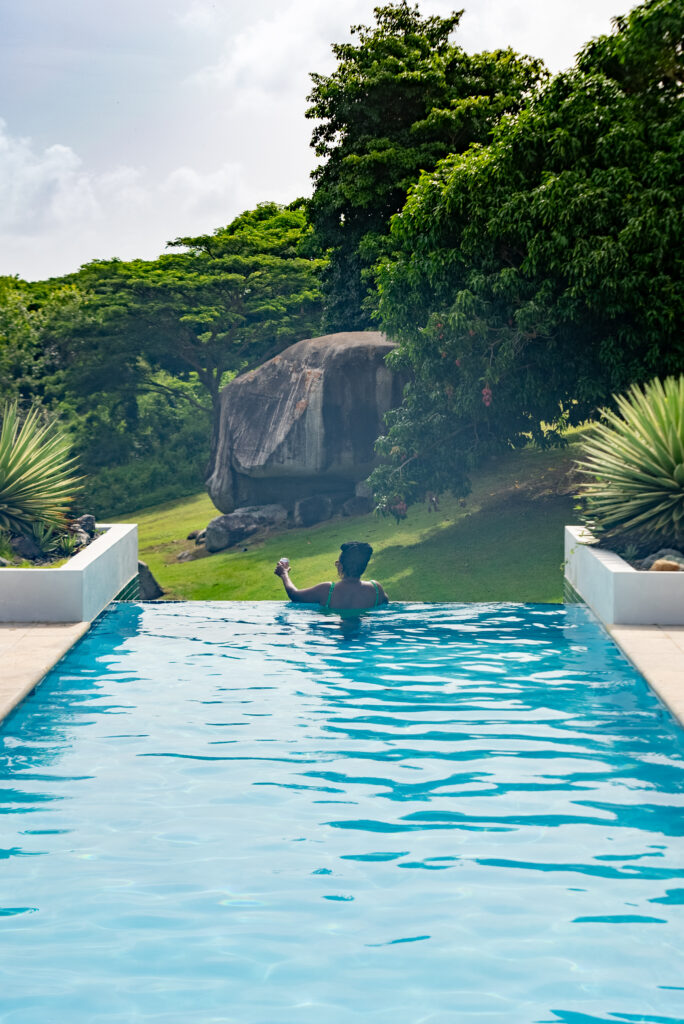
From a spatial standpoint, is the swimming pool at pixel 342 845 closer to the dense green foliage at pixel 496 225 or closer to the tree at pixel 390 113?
the dense green foliage at pixel 496 225

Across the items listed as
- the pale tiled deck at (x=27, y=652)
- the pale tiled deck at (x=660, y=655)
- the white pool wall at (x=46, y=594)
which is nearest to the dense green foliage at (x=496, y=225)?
the white pool wall at (x=46, y=594)

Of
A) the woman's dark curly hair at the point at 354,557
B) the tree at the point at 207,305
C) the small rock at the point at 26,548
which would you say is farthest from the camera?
the tree at the point at 207,305

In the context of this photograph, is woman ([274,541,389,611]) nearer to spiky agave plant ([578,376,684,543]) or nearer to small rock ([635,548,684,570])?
small rock ([635,548,684,570])

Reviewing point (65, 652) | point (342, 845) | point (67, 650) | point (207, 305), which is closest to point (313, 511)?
point (207, 305)

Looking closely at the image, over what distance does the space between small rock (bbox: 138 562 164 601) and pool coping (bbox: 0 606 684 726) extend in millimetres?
10623

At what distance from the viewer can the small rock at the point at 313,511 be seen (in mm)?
27250

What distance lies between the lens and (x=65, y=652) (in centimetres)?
1005

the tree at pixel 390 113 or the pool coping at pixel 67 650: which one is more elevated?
the tree at pixel 390 113

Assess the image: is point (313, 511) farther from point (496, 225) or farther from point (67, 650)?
point (67, 650)

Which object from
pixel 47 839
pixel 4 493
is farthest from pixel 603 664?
pixel 4 493

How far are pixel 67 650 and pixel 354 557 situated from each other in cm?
315

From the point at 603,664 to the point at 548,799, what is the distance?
142 inches

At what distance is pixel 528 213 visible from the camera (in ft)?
61.4

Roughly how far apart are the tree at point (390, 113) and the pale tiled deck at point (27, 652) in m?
15.3
